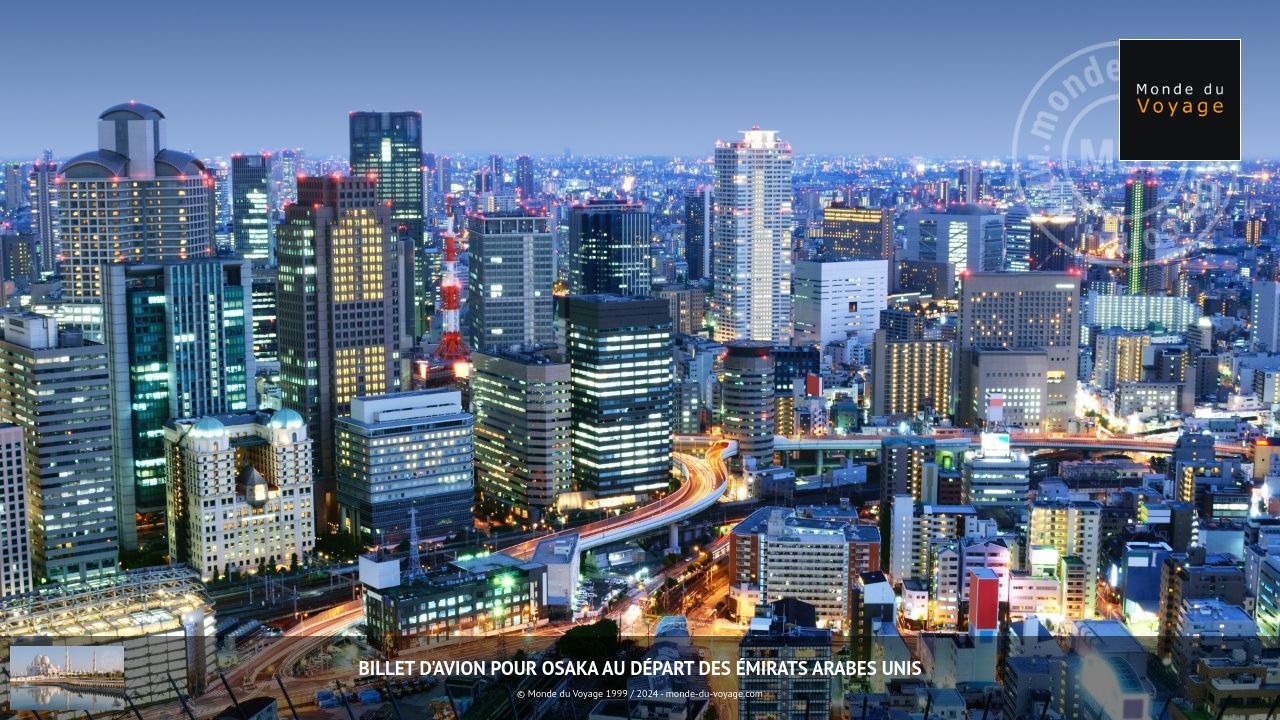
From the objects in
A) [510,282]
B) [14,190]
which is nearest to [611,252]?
[510,282]

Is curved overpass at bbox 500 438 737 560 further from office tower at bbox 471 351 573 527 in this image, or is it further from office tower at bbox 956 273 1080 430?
office tower at bbox 956 273 1080 430

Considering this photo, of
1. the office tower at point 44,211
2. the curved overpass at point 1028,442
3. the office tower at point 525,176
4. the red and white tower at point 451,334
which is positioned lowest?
the curved overpass at point 1028,442

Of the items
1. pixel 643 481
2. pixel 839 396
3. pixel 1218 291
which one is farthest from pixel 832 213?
pixel 643 481

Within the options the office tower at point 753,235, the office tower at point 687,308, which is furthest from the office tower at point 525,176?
the office tower at point 753,235

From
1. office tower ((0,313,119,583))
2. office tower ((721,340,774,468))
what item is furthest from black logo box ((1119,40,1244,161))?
office tower ((721,340,774,468))

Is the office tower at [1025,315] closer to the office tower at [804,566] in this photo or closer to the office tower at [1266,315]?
the office tower at [1266,315]

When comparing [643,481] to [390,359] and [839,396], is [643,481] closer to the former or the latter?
[390,359]
